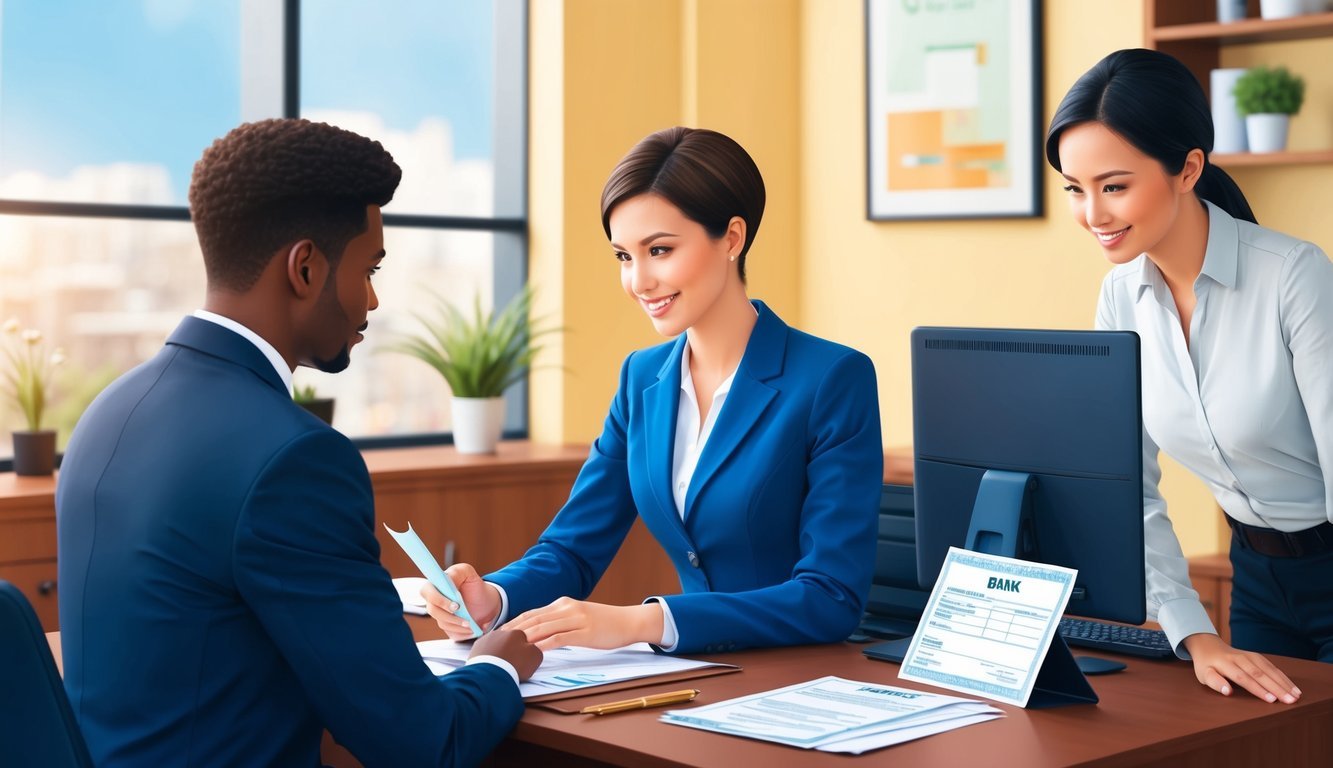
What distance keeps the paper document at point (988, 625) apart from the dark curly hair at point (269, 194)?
0.91 m

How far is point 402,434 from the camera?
185 inches

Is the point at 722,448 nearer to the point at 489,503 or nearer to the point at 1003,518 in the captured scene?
the point at 1003,518

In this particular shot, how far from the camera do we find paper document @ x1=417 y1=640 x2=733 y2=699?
6.27ft

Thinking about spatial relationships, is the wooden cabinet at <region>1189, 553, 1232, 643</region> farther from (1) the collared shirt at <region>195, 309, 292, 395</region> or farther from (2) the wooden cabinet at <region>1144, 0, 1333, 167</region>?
(1) the collared shirt at <region>195, 309, 292, 395</region>

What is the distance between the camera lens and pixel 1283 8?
3742mm

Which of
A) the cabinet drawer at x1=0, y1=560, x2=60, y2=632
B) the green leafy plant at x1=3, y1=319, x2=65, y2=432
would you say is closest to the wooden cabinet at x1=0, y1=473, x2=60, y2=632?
the cabinet drawer at x1=0, y1=560, x2=60, y2=632

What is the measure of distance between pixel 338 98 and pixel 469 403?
101 cm

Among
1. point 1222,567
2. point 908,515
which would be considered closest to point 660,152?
point 908,515

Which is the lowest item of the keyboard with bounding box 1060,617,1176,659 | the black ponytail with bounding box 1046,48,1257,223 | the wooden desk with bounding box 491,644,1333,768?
the wooden desk with bounding box 491,644,1333,768

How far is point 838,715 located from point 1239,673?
0.57m

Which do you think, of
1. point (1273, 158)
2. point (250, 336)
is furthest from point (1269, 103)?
point (250, 336)

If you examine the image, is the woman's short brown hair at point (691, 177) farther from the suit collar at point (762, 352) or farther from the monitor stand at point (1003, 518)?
the monitor stand at point (1003, 518)

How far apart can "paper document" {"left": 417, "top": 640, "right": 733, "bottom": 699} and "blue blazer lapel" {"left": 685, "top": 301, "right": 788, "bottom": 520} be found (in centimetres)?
30

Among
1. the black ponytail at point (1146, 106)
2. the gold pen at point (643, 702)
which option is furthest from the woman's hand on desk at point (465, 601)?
the black ponytail at point (1146, 106)
